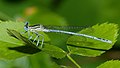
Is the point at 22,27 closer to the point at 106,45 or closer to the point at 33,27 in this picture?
the point at 33,27

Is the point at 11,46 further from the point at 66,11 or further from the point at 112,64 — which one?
the point at 66,11

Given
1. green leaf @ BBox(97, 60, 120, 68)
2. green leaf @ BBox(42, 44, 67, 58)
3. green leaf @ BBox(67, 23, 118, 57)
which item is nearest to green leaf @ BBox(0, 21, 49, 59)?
green leaf @ BBox(42, 44, 67, 58)

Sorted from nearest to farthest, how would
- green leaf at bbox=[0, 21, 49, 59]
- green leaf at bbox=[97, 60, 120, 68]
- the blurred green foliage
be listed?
green leaf at bbox=[97, 60, 120, 68] → green leaf at bbox=[0, 21, 49, 59] → the blurred green foliage

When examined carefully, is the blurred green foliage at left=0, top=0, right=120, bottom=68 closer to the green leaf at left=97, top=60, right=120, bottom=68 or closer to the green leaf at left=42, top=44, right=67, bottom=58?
the green leaf at left=42, top=44, right=67, bottom=58

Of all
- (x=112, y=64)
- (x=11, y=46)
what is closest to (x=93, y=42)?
(x=112, y=64)

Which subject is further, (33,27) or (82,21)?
(82,21)

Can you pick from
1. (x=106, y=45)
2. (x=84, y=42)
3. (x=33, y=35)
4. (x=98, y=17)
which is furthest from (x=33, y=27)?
(x=98, y=17)
